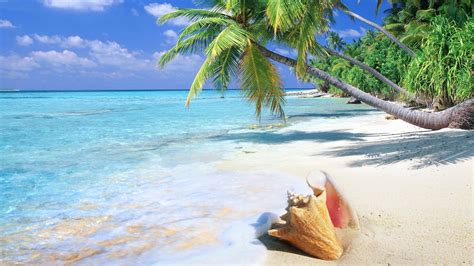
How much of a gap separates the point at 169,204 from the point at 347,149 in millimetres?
5466

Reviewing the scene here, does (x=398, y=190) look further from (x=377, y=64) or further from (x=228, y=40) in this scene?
(x=377, y=64)

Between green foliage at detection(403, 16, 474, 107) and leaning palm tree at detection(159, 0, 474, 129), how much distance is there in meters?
0.98

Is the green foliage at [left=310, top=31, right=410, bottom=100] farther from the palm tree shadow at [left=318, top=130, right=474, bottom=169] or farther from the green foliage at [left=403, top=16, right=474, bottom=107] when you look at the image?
the palm tree shadow at [left=318, top=130, right=474, bottom=169]

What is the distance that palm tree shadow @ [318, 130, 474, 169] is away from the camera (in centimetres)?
657

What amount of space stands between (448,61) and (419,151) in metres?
3.34

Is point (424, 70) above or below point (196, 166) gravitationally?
above

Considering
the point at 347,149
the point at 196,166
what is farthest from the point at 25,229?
the point at 347,149

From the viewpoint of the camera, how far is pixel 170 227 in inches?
181

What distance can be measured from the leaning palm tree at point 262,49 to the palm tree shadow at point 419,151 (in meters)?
0.46

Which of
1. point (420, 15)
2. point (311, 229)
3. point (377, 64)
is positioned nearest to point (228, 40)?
point (311, 229)

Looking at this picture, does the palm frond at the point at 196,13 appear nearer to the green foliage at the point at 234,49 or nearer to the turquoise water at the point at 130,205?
the green foliage at the point at 234,49

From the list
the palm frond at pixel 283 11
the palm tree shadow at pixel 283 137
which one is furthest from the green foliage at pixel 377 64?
the palm frond at pixel 283 11

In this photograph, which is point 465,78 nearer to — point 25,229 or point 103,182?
point 103,182

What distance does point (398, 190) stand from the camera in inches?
202
